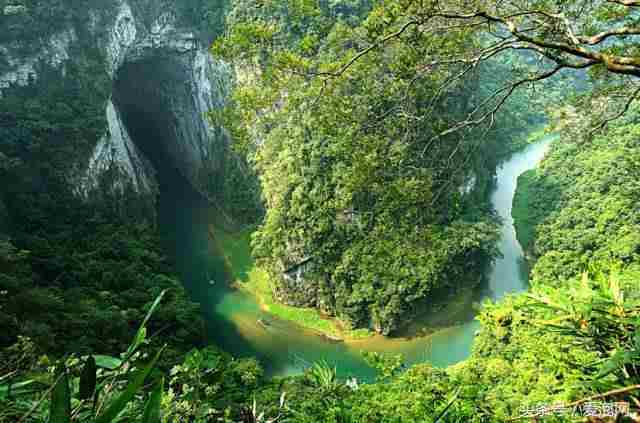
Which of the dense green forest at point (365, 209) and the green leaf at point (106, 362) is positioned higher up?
the dense green forest at point (365, 209)

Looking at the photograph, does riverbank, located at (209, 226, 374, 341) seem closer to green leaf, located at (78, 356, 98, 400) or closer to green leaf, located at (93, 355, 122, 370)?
green leaf, located at (93, 355, 122, 370)

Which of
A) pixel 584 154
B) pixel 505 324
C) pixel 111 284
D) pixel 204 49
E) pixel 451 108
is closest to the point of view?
pixel 505 324

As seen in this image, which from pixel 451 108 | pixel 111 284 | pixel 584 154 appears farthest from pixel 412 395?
pixel 584 154

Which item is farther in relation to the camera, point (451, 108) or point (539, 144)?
point (539, 144)

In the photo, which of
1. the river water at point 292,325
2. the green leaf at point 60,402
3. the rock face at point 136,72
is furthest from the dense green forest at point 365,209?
the river water at point 292,325

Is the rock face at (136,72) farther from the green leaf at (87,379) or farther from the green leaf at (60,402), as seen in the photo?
the green leaf at (60,402)

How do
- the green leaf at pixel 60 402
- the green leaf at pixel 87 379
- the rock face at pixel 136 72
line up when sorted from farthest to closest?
1. the rock face at pixel 136 72
2. the green leaf at pixel 87 379
3. the green leaf at pixel 60 402

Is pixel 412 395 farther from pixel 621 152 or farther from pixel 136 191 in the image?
pixel 136 191
